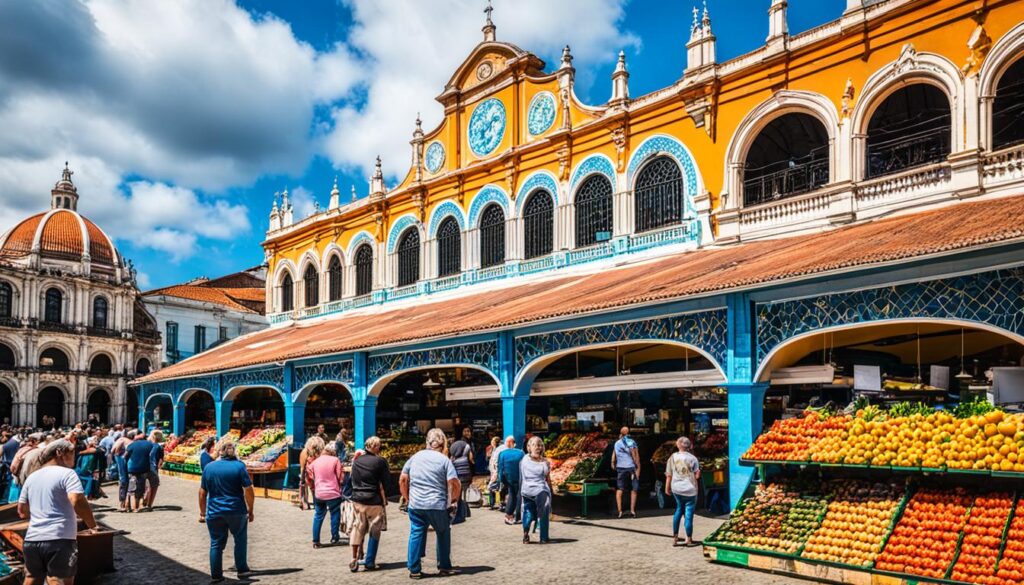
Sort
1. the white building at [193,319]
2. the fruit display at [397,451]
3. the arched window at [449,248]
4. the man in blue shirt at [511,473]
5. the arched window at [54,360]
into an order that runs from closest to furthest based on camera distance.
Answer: the man in blue shirt at [511,473] < the fruit display at [397,451] < the arched window at [449,248] < the arched window at [54,360] < the white building at [193,319]

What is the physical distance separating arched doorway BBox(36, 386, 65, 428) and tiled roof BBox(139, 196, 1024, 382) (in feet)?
90.1

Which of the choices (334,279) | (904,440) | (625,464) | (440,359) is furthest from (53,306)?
(904,440)

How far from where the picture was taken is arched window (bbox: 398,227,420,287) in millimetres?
26828

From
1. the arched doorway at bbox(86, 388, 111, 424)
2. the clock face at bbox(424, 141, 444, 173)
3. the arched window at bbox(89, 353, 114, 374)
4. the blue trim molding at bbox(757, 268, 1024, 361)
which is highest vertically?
the clock face at bbox(424, 141, 444, 173)

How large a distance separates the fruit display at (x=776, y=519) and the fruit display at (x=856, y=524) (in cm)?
15

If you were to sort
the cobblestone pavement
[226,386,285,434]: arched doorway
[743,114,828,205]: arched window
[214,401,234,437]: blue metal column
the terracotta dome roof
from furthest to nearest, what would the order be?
the terracotta dome roof
[226,386,285,434]: arched doorway
[214,401,234,437]: blue metal column
[743,114,828,205]: arched window
the cobblestone pavement

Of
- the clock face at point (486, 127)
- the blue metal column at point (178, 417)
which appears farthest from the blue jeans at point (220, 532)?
the blue metal column at point (178, 417)

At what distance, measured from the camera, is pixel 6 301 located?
151ft

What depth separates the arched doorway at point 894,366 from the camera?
39.1 feet

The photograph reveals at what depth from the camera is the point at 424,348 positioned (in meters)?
17.2

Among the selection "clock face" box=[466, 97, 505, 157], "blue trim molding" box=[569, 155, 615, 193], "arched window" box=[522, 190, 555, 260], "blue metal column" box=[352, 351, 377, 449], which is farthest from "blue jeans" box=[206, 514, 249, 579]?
"clock face" box=[466, 97, 505, 157]

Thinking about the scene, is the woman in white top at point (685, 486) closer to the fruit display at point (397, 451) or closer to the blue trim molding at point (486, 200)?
the fruit display at point (397, 451)

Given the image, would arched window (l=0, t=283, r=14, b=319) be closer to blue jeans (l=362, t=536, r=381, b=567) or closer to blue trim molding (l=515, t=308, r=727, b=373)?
blue trim molding (l=515, t=308, r=727, b=373)

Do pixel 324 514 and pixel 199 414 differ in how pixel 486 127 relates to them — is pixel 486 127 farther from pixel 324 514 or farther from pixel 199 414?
pixel 199 414
